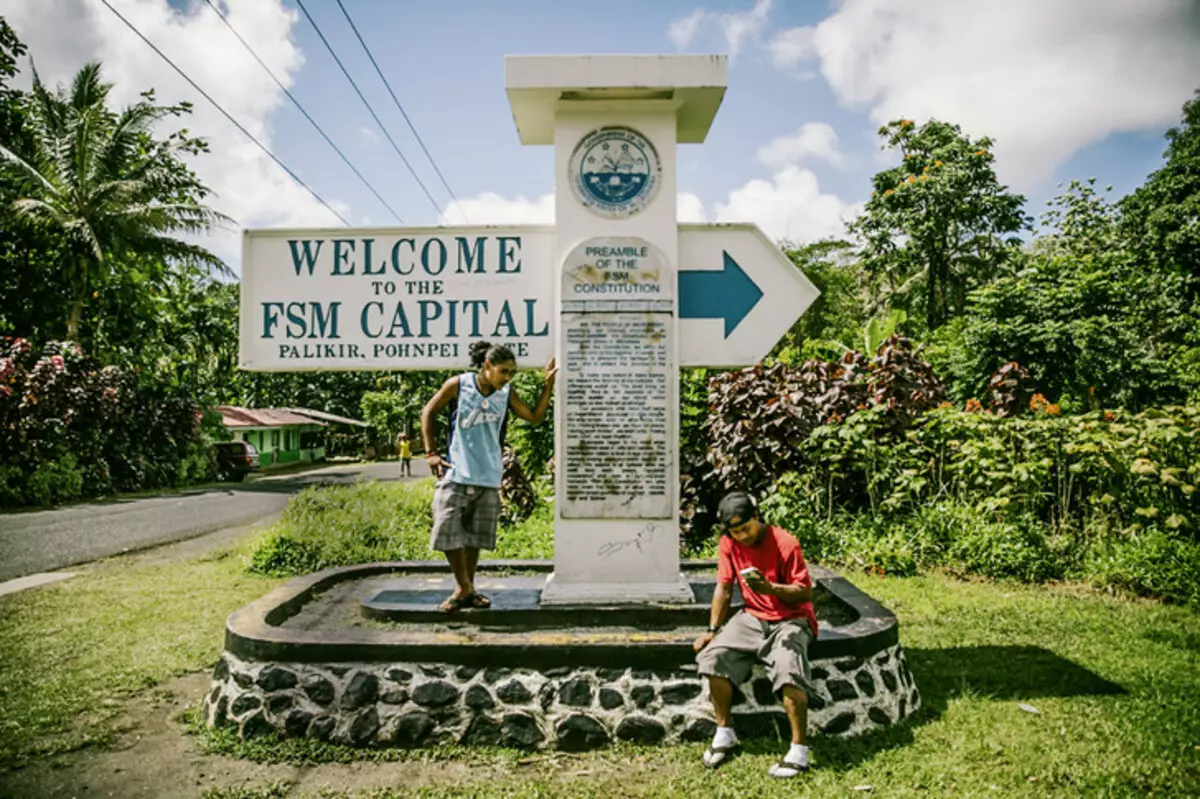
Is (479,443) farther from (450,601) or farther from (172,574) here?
(172,574)

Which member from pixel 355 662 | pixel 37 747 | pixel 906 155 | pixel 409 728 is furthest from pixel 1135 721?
pixel 906 155

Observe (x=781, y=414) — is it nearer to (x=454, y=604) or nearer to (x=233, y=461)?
(x=454, y=604)

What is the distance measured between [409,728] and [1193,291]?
25.7 meters

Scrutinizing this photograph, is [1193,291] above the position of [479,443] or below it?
above

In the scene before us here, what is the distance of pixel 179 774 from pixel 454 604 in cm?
159

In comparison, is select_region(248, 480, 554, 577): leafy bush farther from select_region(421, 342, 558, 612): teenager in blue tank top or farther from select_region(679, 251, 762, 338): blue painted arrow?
select_region(679, 251, 762, 338): blue painted arrow

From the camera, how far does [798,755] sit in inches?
144

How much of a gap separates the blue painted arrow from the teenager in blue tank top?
1.15 metres

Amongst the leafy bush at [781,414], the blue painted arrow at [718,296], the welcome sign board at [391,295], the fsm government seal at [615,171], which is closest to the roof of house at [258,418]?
the leafy bush at [781,414]

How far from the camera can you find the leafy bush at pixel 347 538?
28.9 ft

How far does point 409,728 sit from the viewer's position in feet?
13.0

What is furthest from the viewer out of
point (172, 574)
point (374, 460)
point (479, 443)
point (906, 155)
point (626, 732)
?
point (374, 460)

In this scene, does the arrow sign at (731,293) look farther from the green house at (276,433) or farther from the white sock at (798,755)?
the green house at (276,433)

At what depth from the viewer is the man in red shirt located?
3768 millimetres
